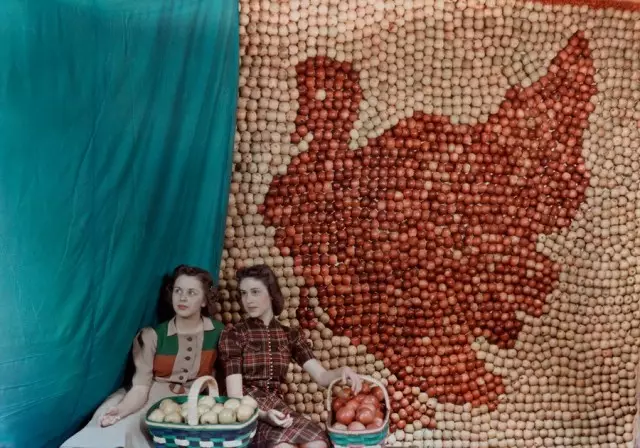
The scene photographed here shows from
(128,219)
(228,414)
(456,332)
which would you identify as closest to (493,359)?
(456,332)

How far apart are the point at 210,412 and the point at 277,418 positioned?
0.35 meters

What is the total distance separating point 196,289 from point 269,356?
38cm

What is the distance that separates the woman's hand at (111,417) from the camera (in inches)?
113

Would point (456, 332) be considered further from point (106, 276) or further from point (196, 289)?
point (106, 276)

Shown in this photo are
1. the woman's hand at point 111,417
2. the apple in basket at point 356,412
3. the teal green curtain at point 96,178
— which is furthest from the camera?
the apple in basket at point 356,412

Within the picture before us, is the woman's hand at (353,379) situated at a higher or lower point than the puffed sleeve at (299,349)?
lower

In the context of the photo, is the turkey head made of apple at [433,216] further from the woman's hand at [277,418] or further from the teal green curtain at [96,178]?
the woman's hand at [277,418]

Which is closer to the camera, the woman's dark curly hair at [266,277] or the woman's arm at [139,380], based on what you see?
the woman's arm at [139,380]

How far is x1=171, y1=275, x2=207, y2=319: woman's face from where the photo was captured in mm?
3186

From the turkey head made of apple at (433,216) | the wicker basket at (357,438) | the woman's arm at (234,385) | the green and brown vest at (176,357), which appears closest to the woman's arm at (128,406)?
the green and brown vest at (176,357)

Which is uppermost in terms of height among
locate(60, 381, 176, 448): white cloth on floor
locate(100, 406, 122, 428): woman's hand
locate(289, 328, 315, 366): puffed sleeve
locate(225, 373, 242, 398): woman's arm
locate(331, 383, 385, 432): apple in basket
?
locate(289, 328, 315, 366): puffed sleeve

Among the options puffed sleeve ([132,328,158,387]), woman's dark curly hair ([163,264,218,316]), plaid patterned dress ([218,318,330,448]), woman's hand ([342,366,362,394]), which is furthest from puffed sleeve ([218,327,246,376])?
woman's hand ([342,366,362,394])

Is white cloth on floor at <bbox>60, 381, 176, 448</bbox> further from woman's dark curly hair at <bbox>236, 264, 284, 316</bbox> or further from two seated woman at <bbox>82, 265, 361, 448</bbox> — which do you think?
woman's dark curly hair at <bbox>236, 264, 284, 316</bbox>

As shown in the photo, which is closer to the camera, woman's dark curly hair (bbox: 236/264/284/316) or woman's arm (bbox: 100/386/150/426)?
woman's arm (bbox: 100/386/150/426)
